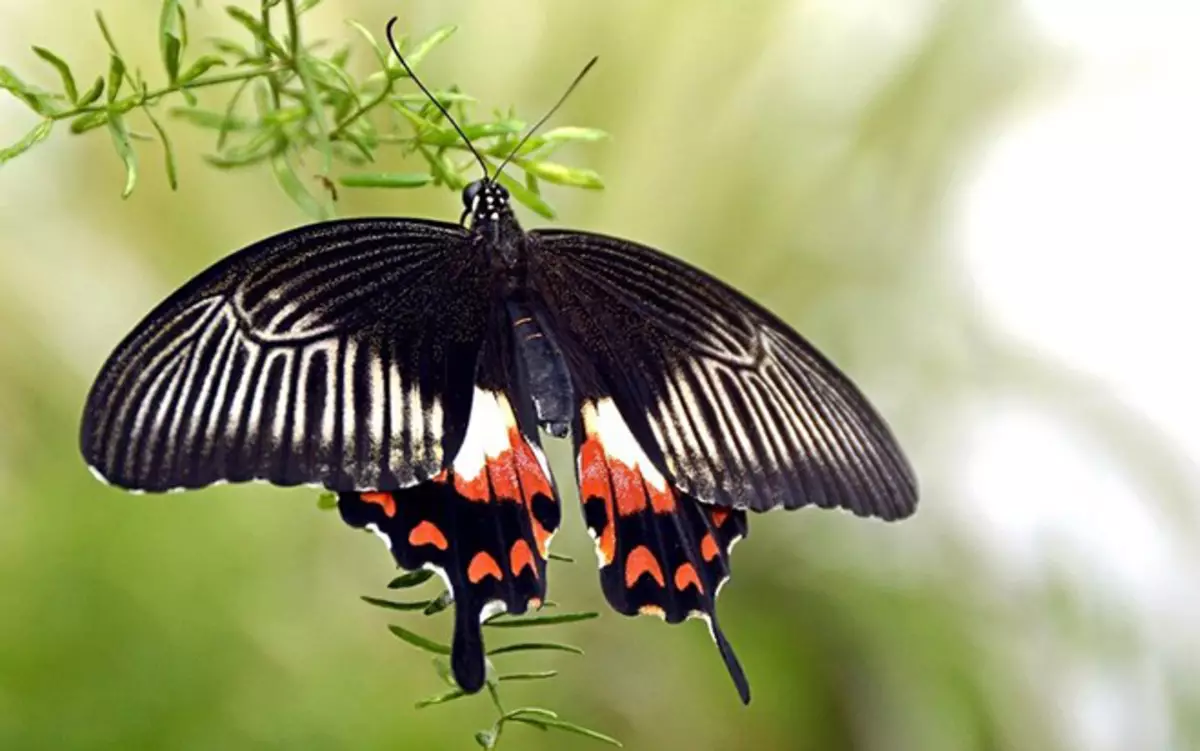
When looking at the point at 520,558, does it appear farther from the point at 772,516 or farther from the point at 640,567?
the point at 772,516

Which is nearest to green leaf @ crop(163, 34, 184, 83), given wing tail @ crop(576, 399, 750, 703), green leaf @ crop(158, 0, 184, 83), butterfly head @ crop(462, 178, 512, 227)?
green leaf @ crop(158, 0, 184, 83)

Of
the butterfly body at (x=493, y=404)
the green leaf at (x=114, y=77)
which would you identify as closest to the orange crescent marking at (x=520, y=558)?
the butterfly body at (x=493, y=404)

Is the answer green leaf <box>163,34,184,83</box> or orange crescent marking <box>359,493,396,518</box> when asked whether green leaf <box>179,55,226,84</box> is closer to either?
green leaf <box>163,34,184,83</box>

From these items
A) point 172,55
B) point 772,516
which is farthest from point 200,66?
point 772,516

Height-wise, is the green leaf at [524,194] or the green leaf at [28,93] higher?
the green leaf at [28,93]

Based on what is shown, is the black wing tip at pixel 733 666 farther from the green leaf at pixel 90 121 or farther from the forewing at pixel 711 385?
the green leaf at pixel 90 121

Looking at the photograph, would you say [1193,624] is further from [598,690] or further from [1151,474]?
[598,690]

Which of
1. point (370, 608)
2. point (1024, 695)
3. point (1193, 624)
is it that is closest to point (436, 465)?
point (370, 608)
